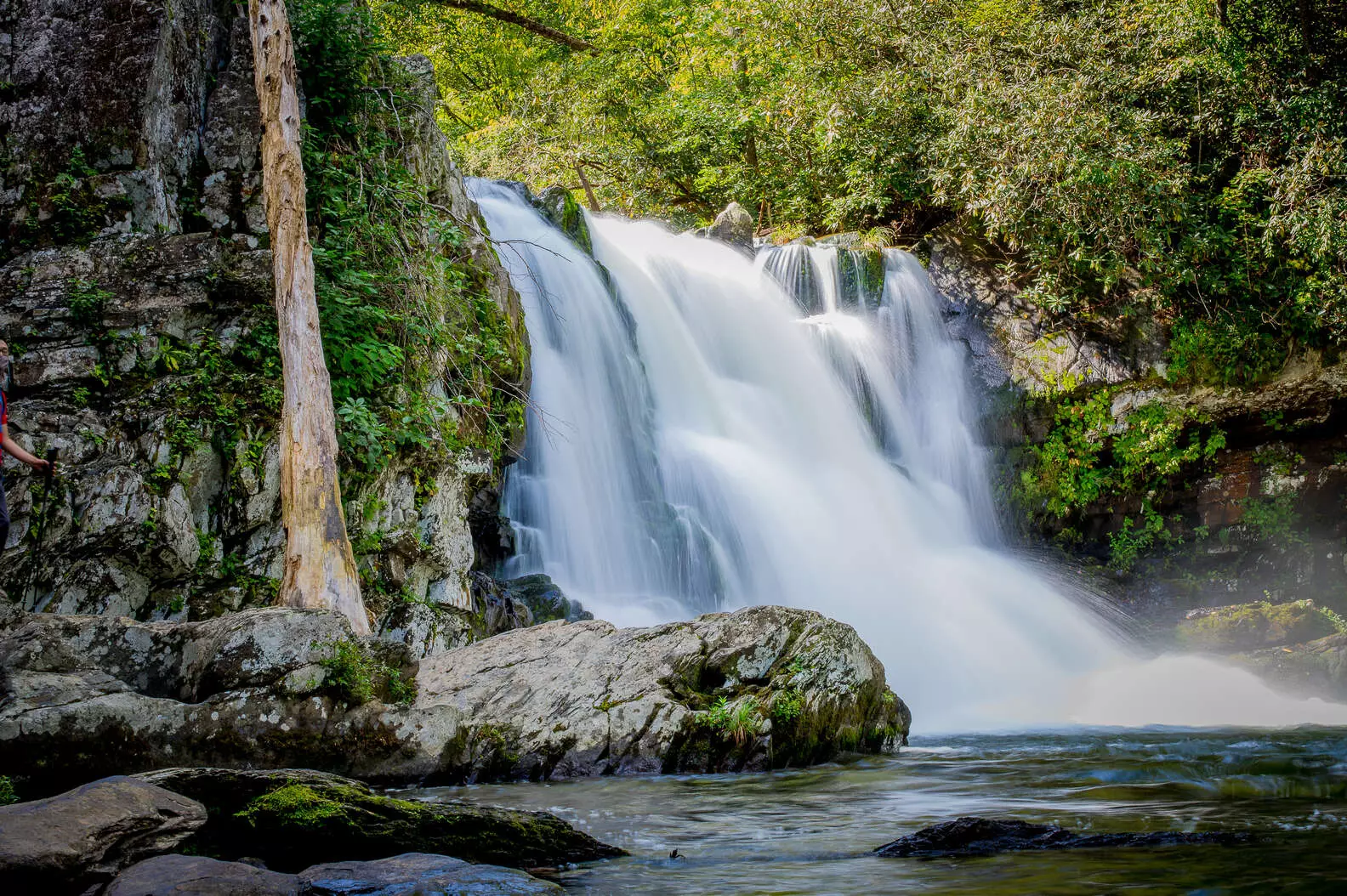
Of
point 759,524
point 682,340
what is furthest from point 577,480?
point 682,340

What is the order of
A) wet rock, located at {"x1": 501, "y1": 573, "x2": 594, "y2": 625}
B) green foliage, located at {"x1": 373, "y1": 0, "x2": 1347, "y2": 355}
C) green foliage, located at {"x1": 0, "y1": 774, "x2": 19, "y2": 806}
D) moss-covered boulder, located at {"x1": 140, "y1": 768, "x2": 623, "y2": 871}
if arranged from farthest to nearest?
green foliage, located at {"x1": 373, "y1": 0, "x2": 1347, "y2": 355} → wet rock, located at {"x1": 501, "y1": 573, "x2": 594, "y2": 625} → green foliage, located at {"x1": 0, "y1": 774, "x2": 19, "y2": 806} → moss-covered boulder, located at {"x1": 140, "y1": 768, "x2": 623, "y2": 871}

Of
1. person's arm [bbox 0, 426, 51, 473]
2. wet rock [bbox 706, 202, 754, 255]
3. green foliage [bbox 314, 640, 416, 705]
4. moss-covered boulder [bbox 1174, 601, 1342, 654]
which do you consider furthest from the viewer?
wet rock [bbox 706, 202, 754, 255]

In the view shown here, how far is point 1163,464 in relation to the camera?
48.1ft

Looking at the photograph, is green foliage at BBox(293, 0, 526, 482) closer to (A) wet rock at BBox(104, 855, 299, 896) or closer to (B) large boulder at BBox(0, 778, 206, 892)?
(B) large boulder at BBox(0, 778, 206, 892)

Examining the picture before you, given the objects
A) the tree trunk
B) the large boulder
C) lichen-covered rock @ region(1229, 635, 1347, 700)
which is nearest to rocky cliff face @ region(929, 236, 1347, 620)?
lichen-covered rock @ region(1229, 635, 1347, 700)

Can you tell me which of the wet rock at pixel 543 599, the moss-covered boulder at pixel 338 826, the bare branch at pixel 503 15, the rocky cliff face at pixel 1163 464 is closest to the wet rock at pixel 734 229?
the rocky cliff face at pixel 1163 464

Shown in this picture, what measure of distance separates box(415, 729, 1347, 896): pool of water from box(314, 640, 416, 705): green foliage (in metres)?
0.73

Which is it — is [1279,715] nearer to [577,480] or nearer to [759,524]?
[759,524]

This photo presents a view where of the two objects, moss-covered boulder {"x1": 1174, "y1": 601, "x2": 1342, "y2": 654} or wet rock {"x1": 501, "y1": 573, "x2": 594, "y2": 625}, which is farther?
moss-covered boulder {"x1": 1174, "y1": 601, "x2": 1342, "y2": 654}

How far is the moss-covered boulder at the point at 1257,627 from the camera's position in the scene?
12.5 m

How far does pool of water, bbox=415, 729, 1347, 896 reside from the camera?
10.1ft

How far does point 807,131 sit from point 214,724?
17.0m

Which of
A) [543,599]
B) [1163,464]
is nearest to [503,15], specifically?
[543,599]

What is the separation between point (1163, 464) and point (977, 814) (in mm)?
Result: 12105
